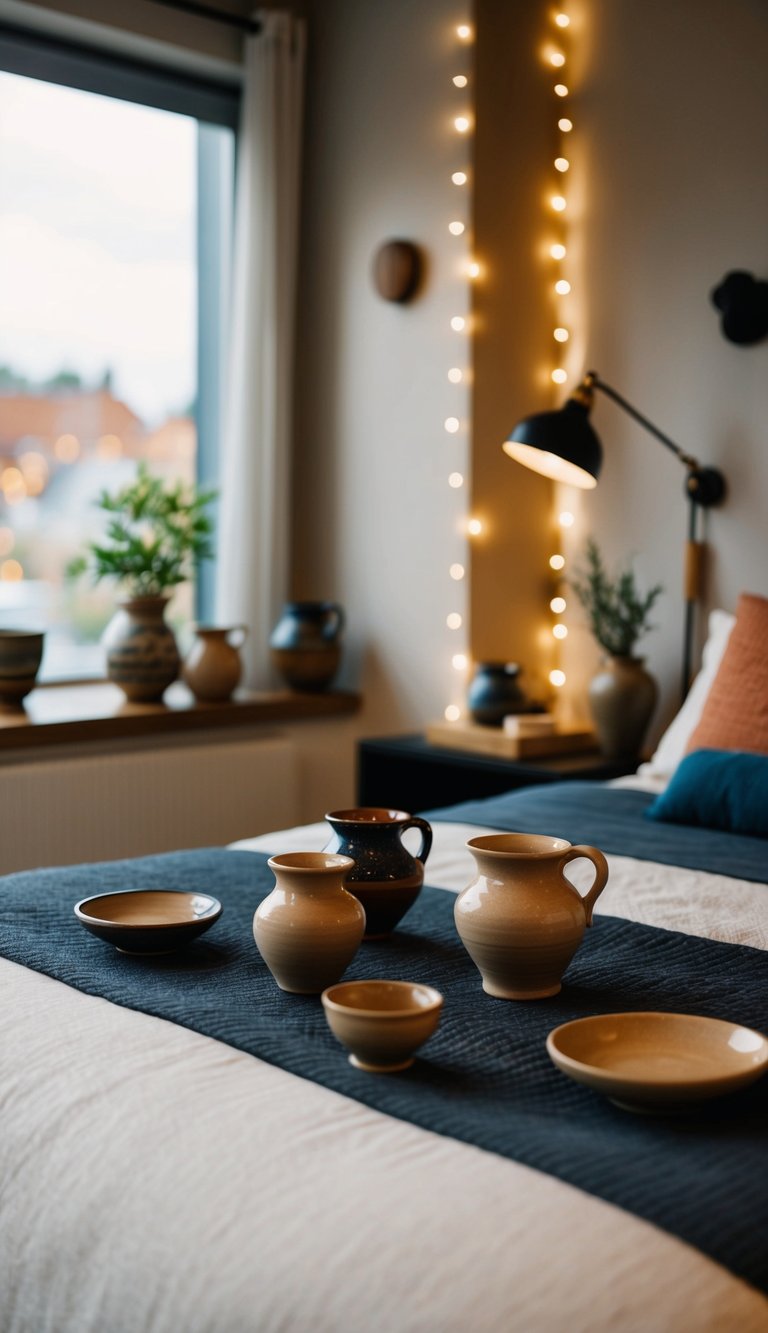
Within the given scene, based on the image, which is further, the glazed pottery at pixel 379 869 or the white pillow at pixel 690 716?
the white pillow at pixel 690 716

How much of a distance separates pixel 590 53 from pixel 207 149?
1147 mm

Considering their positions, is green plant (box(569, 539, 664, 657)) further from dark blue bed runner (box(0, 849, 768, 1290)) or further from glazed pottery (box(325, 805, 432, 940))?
glazed pottery (box(325, 805, 432, 940))

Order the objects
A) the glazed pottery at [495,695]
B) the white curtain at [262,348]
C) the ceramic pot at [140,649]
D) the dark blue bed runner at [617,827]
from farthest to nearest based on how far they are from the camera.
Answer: the white curtain at [262,348] < the ceramic pot at [140,649] < the glazed pottery at [495,695] < the dark blue bed runner at [617,827]

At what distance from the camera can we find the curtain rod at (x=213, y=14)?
3582mm

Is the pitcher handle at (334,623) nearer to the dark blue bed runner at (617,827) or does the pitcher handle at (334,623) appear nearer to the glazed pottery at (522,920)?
the dark blue bed runner at (617,827)

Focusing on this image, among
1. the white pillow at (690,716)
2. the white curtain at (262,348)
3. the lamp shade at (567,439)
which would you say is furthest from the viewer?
the white curtain at (262,348)

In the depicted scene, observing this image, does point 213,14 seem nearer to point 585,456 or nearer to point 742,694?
point 585,456

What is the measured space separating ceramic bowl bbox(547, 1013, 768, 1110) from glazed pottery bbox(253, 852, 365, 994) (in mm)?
280

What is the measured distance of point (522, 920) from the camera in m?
1.32

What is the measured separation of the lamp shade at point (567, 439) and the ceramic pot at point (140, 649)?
105 cm

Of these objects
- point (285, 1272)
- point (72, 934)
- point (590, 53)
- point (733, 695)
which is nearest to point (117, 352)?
point (590, 53)

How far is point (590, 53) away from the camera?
346 centimetres

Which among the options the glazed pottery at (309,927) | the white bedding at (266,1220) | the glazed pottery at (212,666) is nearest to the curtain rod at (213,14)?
the glazed pottery at (212,666)

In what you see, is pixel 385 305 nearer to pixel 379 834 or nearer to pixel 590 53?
pixel 590 53
